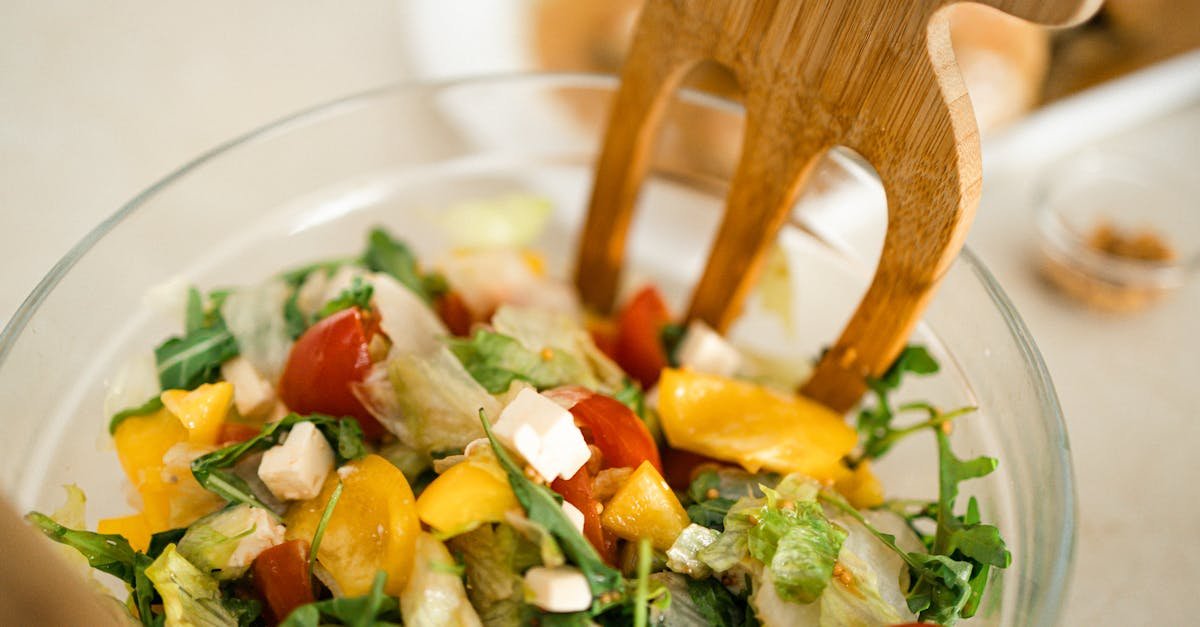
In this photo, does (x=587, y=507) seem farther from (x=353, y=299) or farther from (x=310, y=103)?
(x=310, y=103)

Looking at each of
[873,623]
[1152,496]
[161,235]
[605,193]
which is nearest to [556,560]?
[873,623]

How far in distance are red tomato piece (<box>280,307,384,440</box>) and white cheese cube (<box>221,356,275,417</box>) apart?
33mm

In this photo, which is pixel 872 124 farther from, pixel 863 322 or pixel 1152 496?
pixel 1152 496

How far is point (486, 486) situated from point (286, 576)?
0.97 feet

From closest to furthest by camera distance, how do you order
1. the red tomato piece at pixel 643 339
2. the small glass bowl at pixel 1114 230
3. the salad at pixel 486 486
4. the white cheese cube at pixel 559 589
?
the white cheese cube at pixel 559 589, the salad at pixel 486 486, the red tomato piece at pixel 643 339, the small glass bowl at pixel 1114 230

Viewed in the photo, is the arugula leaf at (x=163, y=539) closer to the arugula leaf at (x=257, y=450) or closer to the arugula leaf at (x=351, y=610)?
the arugula leaf at (x=257, y=450)

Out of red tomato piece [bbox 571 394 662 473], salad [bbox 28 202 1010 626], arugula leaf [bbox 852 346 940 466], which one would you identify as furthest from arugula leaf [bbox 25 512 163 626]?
arugula leaf [bbox 852 346 940 466]

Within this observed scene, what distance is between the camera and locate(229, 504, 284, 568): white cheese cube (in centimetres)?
120

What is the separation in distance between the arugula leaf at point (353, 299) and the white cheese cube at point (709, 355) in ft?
1.72

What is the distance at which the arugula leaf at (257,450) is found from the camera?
4.15ft

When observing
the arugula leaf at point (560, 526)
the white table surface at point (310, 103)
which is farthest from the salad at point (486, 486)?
the white table surface at point (310, 103)

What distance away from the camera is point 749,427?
1.42 metres

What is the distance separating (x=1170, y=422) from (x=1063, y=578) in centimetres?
96

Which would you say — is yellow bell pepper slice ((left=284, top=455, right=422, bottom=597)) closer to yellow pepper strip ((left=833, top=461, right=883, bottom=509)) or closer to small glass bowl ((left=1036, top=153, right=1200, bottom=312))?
yellow pepper strip ((left=833, top=461, right=883, bottom=509))
